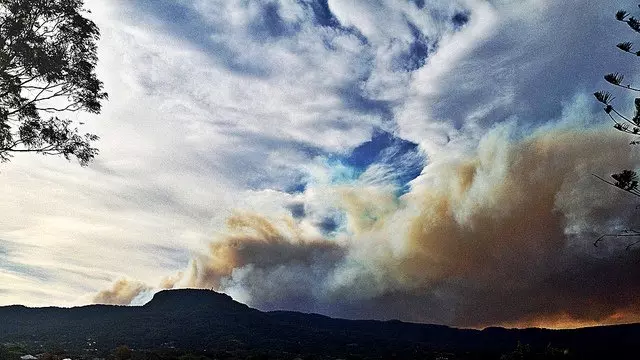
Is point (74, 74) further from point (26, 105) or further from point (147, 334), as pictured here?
point (147, 334)

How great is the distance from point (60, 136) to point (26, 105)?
1.89 meters

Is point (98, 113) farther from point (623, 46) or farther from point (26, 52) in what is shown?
point (623, 46)

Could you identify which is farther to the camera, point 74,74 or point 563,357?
point 563,357

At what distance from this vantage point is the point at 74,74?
20812mm

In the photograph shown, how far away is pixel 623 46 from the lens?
557 inches

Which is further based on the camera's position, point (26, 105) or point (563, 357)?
point (563, 357)

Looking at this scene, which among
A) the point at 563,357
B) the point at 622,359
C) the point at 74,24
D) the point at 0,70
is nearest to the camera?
the point at 0,70

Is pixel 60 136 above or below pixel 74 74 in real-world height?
below

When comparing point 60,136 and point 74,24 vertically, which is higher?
point 74,24

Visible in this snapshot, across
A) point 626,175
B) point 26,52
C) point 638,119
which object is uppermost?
point 26,52

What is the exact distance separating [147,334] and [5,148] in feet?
632

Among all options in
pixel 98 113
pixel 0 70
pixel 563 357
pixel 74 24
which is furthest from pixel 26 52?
pixel 563 357

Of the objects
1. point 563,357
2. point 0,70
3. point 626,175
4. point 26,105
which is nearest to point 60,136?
point 26,105

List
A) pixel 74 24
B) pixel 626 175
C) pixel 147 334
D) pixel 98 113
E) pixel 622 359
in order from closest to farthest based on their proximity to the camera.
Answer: pixel 626 175 → pixel 74 24 → pixel 98 113 → pixel 622 359 → pixel 147 334
